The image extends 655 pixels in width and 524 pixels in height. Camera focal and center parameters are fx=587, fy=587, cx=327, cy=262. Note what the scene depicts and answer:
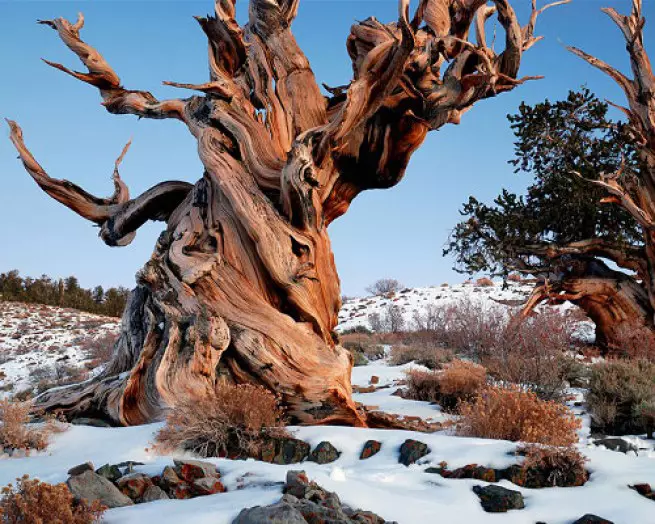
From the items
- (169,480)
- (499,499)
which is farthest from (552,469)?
(169,480)

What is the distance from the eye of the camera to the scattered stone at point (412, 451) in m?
5.00

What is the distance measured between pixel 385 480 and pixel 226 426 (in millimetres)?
1799

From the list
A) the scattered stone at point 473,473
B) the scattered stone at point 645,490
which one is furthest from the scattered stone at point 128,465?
the scattered stone at point 645,490

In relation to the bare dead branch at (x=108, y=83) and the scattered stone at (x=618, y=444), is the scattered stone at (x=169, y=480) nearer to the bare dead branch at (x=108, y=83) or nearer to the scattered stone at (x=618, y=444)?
the scattered stone at (x=618, y=444)

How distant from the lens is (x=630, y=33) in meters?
14.5

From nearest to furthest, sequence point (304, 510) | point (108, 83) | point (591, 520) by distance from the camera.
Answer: point (304, 510) → point (591, 520) → point (108, 83)

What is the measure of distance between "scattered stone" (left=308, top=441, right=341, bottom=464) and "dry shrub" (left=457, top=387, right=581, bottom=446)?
4.82 feet

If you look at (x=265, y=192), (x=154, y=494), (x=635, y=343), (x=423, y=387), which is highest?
(x=265, y=192)

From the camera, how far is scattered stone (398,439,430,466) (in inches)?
197

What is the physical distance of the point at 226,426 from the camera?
5574mm

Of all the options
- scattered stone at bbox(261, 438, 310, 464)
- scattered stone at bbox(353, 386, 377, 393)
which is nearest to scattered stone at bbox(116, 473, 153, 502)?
scattered stone at bbox(261, 438, 310, 464)

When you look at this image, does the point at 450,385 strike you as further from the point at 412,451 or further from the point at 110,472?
the point at 110,472

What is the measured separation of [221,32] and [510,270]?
948 centimetres

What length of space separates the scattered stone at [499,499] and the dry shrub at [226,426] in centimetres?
218
